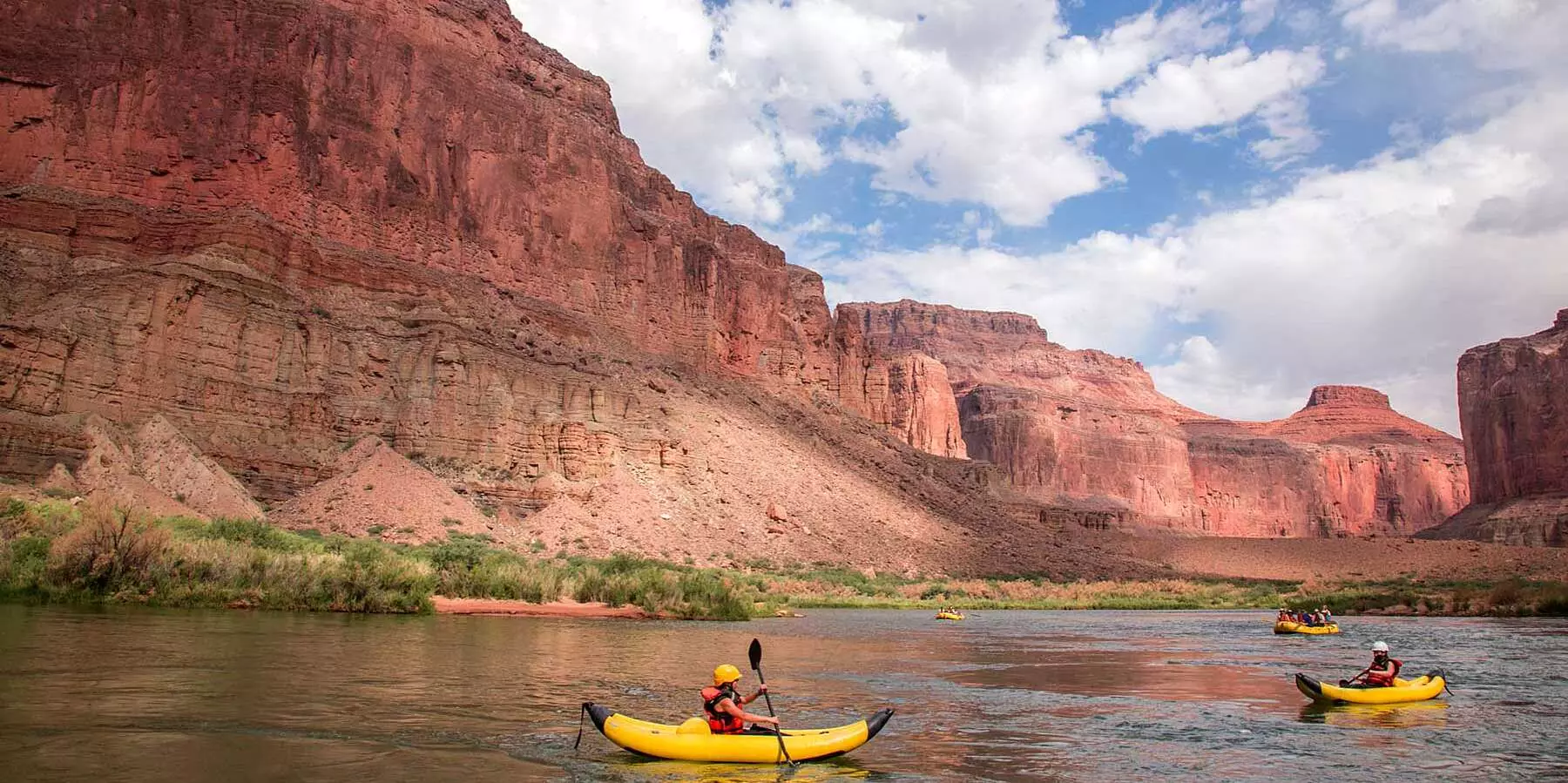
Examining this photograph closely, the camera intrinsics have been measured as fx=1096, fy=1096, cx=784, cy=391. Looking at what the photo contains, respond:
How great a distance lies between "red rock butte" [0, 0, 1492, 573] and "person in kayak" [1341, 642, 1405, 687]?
114ft

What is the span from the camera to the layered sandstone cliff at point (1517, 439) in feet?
278

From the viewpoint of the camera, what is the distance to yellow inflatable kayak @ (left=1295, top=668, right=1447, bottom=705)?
16094 millimetres

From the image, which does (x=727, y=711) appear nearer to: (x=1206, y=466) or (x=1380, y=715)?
(x=1380, y=715)

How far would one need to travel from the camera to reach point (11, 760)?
9.28 metres

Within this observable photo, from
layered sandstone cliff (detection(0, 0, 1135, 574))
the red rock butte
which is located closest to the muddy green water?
layered sandstone cliff (detection(0, 0, 1135, 574))

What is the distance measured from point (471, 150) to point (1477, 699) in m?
56.4

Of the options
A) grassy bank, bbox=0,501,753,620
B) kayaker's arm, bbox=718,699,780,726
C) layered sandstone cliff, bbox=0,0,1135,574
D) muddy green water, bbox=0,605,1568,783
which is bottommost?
muddy green water, bbox=0,605,1568,783

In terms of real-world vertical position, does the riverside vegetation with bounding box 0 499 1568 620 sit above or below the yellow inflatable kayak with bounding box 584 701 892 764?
above

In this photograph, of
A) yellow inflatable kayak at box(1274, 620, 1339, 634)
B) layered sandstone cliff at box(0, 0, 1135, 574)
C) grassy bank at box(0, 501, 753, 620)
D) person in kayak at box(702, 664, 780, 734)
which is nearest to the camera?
person in kayak at box(702, 664, 780, 734)

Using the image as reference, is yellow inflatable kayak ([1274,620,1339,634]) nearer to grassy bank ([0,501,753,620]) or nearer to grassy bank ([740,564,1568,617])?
grassy bank ([740,564,1568,617])

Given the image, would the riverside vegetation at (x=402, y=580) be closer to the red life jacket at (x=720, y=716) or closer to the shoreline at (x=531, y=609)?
the shoreline at (x=531, y=609)

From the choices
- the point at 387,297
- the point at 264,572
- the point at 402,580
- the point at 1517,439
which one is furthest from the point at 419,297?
the point at 1517,439

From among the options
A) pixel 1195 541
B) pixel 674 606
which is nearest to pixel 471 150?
pixel 674 606

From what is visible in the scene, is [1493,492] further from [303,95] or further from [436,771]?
[436,771]
